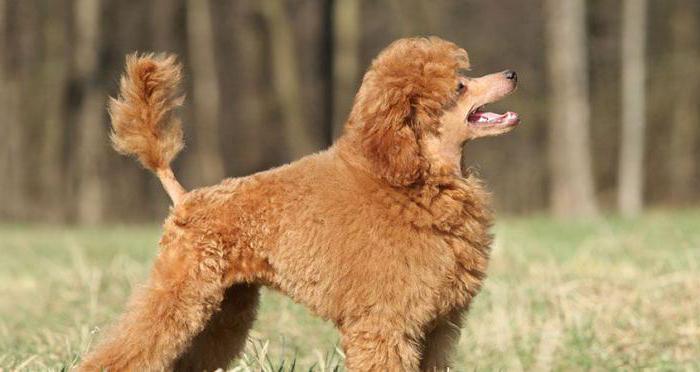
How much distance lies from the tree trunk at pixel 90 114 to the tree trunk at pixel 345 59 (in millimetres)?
6301

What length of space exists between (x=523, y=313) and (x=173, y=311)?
10.8 feet

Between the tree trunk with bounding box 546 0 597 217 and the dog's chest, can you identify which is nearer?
the dog's chest

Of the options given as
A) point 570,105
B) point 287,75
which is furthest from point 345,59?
point 570,105

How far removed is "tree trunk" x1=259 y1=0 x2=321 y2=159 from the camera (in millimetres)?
22875

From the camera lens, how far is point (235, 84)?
32625 mm

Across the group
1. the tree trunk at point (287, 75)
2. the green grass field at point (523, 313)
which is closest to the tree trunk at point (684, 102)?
the tree trunk at point (287, 75)

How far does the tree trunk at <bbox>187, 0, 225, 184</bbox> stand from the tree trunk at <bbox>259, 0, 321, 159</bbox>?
569 centimetres

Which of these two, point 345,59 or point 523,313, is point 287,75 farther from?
point 523,313

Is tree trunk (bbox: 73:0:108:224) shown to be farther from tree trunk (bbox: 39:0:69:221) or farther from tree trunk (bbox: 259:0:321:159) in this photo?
tree trunk (bbox: 259:0:321:159)

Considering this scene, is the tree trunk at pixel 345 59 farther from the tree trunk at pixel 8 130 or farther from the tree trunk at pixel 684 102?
the tree trunk at pixel 8 130

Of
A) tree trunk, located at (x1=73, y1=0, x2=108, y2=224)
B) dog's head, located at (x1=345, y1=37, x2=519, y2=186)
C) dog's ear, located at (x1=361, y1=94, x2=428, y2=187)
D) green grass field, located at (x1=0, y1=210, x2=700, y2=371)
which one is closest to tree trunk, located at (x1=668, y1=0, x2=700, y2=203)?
tree trunk, located at (x1=73, y1=0, x2=108, y2=224)

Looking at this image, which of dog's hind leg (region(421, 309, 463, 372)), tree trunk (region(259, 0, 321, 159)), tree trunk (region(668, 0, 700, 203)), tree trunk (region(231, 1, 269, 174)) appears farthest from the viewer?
tree trunk (region(668, 0, 700, 203))

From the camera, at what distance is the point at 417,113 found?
485 cm

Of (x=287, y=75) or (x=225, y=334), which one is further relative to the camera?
(x=287, y=75)
